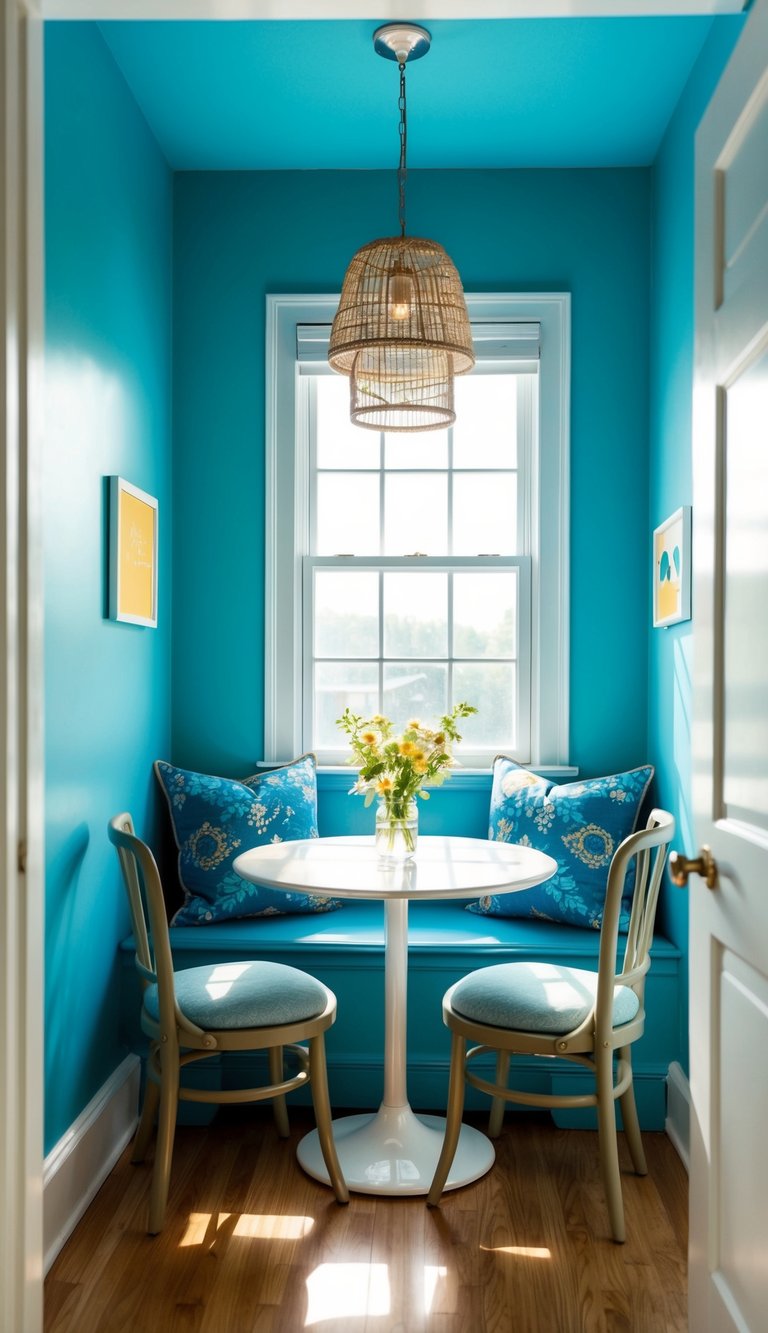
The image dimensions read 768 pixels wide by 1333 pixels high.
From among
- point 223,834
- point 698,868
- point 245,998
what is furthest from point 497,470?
point 698,868

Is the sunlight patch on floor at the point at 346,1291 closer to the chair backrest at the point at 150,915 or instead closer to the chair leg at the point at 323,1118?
the chair leg at the point at 323,1118

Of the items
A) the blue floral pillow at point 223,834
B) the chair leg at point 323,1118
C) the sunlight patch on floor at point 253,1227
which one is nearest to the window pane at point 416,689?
the blue floral pillow at point 223,834

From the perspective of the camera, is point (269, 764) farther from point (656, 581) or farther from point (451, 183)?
point (451, 183)

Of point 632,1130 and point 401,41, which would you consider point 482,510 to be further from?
point 632,1130

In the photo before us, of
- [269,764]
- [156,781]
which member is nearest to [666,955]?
[269,764]

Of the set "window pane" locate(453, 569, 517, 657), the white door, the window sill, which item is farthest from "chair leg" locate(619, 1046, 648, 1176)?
"window pane" locate(453, 569, 517, 657)

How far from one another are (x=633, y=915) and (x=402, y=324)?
1.58 m

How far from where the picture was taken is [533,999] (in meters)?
2.58

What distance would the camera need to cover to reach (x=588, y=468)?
372cm

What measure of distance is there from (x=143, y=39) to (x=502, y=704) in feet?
7.49

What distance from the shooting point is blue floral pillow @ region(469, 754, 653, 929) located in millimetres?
3338

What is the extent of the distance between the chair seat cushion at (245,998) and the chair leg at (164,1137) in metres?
0.11

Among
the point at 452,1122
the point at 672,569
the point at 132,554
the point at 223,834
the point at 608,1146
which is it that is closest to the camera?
the point at 608,1146

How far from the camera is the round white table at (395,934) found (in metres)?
2.60
